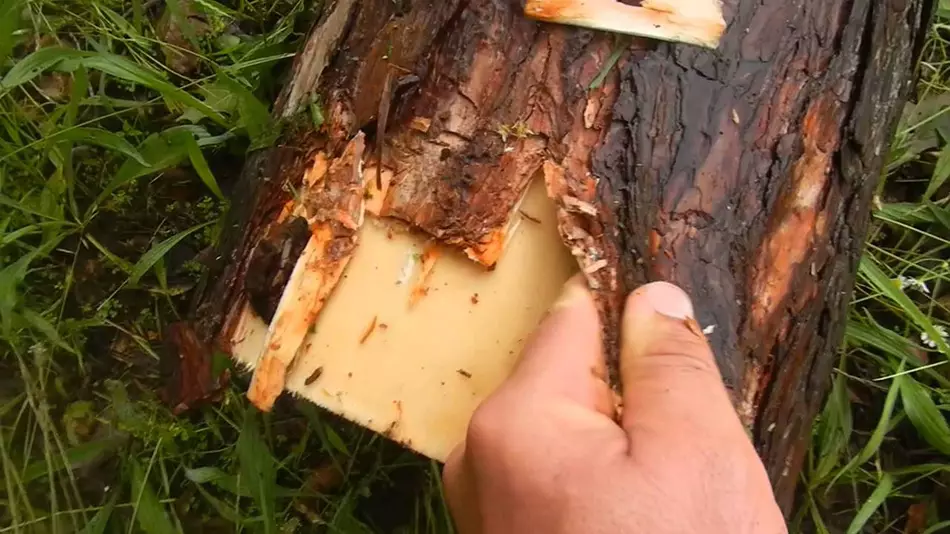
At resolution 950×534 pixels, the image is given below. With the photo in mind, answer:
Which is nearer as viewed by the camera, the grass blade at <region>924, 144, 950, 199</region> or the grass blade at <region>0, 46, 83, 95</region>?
the grass blade at <region>0, 46, 83, 95</region>

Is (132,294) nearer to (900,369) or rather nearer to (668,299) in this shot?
(668,299)

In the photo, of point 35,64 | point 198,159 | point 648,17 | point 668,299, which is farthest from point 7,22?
point 668,299

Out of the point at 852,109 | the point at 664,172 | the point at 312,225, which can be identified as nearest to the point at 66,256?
the point at 312,225

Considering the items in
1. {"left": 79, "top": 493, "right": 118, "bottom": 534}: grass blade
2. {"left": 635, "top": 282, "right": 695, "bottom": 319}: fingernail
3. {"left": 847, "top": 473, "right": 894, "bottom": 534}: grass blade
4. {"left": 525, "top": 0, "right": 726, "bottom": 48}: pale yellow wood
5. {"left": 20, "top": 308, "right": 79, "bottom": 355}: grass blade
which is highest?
{"left": 525, "top": 0, "right": 726, "bottom": 48}: pale yellow wood

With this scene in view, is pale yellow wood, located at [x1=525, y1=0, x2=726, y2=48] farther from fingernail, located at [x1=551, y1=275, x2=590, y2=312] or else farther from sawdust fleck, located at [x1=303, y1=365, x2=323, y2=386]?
sawdust fleck, located at [x1=303, y1=365, x2=323, y2=386]

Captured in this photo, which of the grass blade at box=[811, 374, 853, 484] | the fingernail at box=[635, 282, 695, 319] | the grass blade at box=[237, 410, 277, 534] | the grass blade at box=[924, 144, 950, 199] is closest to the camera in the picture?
the fingernail at box=[635, 282, 695, 319]

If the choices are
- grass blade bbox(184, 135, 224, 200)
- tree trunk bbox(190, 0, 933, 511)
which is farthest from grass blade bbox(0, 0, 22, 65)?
tree trunk bbox(190, 0, 933, 511)

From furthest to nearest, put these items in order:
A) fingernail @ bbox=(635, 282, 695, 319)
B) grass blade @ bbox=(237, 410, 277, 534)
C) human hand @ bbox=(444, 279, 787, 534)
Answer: grass blade @ bbox=(237, 410, 277, 534) < fingernail @ bbox=(635, 282, 695, 319) < human hand @ bbox=(444, 279, 787, 534)
